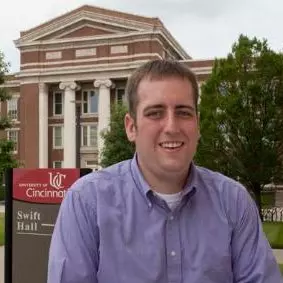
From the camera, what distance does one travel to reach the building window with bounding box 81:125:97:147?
5828cm

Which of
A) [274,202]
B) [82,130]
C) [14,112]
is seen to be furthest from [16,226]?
[14,112]

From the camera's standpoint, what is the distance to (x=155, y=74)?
2.20 meters

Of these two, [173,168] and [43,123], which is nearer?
[173,168]

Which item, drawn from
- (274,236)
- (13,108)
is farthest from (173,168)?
(13,108)

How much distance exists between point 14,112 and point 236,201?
6191 centimetres

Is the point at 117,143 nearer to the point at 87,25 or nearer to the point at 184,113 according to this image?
the point at 87,25

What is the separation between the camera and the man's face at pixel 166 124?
216 cm

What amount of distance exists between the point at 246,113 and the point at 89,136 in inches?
1663

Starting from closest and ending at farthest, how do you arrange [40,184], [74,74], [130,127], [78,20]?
[130,127] < [40,184] < [74,74] < [78,20]

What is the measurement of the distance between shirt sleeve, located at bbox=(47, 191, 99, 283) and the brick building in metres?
53.2

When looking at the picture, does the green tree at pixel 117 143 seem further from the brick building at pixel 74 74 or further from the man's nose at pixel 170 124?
the man's nose at pixel 170 124

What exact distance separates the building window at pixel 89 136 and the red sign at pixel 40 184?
5166cm

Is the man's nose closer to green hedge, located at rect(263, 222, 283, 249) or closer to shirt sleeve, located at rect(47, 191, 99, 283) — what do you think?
shirt sleeve, located at rect(47, 191, 99, 283)

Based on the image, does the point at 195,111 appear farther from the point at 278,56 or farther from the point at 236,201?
the point at 278,56
